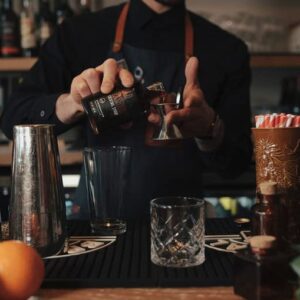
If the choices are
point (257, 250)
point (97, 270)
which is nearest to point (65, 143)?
point (97, 270)

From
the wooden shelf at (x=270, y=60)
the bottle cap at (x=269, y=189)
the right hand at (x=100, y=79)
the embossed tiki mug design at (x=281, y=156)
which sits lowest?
the bottle cap at (x=269, y=189)

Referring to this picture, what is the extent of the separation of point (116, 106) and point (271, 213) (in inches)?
12.4

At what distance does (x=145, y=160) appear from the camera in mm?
1468

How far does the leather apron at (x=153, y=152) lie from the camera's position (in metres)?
1.45

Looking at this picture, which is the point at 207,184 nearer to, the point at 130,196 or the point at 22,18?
the point at 130,196

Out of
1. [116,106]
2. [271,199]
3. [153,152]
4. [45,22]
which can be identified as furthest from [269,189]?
[45,22]

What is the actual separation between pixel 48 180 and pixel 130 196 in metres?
0.61

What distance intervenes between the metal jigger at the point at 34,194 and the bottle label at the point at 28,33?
1473 mm

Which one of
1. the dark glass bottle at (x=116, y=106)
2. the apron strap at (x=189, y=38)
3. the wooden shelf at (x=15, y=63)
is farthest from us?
the wooden shelf at (x=15, y=63)

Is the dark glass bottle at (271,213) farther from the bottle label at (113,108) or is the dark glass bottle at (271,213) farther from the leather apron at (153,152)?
the leather apron at (153,152)

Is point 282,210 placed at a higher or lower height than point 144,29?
lower

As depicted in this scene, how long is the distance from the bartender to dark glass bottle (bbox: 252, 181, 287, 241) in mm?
630

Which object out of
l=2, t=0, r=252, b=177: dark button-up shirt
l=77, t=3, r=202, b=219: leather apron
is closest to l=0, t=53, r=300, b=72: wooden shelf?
l=2, t=0, r=252, b=177: dark button-up shirt

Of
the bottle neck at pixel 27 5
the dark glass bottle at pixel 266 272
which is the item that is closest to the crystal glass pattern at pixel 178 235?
the dark glass bottle at pixel 266 272
